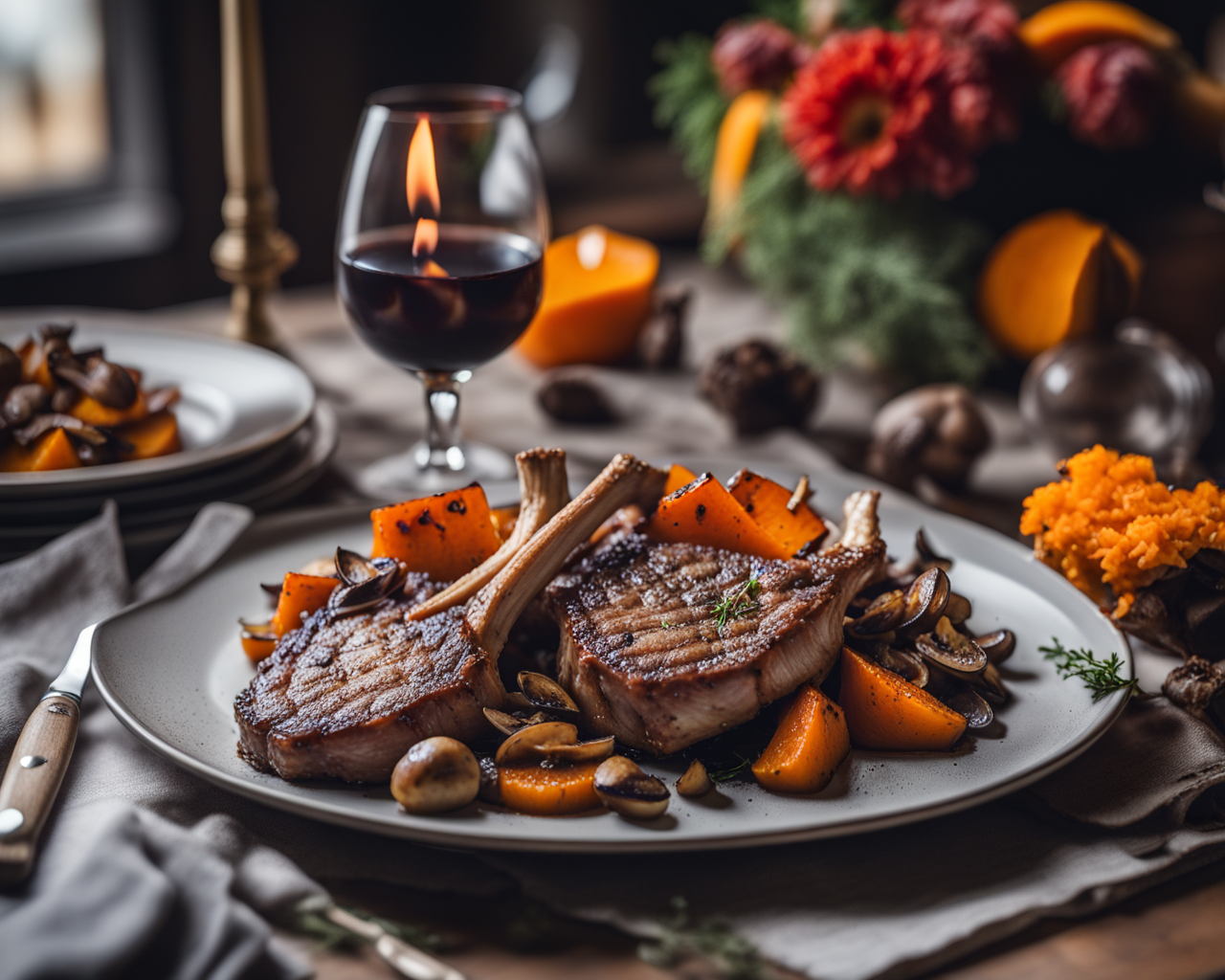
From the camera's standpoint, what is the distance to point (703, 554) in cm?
132

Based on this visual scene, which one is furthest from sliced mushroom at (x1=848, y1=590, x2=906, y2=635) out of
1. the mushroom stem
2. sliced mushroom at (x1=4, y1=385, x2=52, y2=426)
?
sliced mushroom at (x1=4, y1=385, x2=52, y2=426)

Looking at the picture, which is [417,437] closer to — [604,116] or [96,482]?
[96,482]

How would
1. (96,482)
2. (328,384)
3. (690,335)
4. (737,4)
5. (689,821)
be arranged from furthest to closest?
(737,4)
(690,335)
(328,384)
(96,482)
(689,821)

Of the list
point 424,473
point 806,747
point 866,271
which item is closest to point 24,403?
point 424,473

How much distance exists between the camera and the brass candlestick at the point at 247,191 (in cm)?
223

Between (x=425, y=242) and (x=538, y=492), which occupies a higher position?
(x=425, y=242)

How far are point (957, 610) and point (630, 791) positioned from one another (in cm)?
52

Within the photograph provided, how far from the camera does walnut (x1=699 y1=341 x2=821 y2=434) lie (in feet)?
7.30

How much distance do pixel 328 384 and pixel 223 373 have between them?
491 millimetres

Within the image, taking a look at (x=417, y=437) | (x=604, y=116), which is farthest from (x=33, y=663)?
(x=604, y=116)

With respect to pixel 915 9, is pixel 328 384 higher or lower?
lower

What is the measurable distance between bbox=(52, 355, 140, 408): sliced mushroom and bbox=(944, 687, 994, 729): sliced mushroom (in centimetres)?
122

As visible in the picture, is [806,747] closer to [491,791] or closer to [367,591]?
[491,791]

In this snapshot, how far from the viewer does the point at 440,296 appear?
1.77 meters
